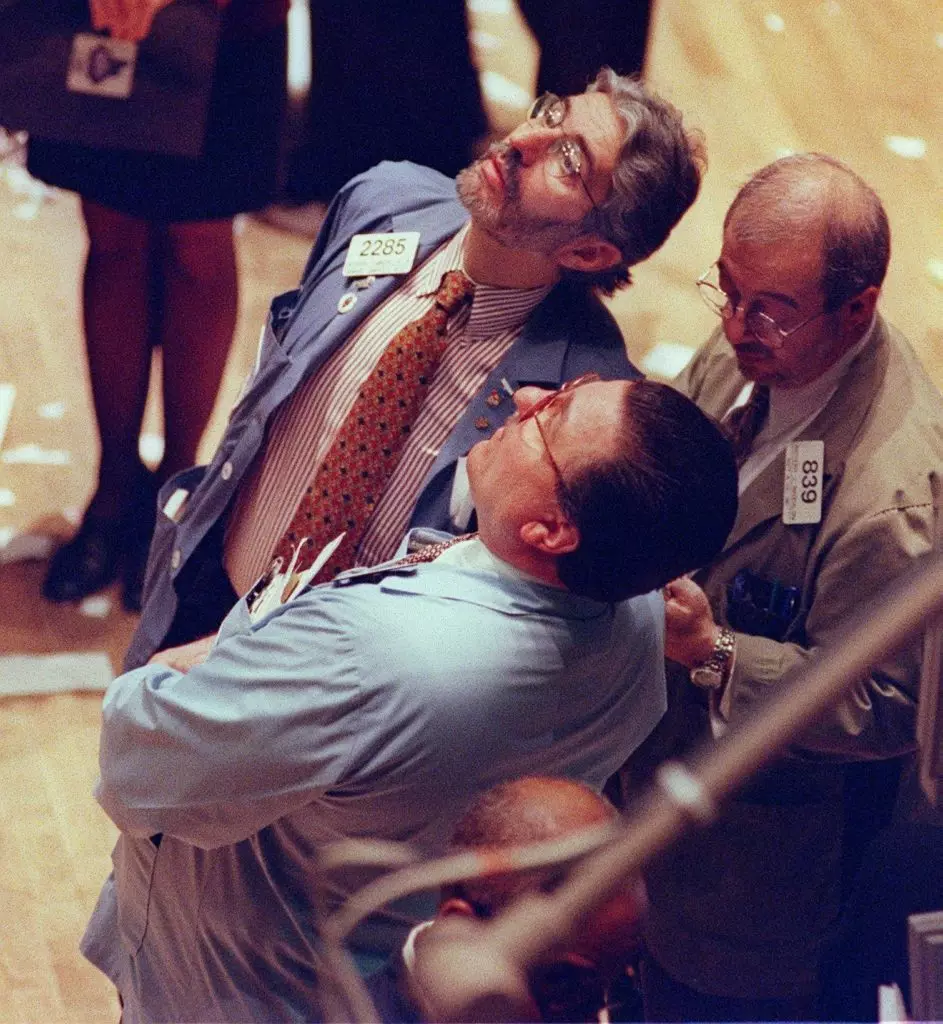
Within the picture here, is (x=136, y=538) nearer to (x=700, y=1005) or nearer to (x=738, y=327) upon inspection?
(x=700, y=1005)

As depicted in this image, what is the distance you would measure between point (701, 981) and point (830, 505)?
33.2 inches

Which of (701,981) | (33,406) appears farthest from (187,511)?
(33,406)

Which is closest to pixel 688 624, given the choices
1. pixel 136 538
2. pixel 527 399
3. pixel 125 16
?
pixel 527 399

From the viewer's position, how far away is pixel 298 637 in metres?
1.72

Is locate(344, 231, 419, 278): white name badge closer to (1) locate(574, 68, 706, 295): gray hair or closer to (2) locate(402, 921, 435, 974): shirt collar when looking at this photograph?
(1) locate(574, 68, 706, 295): gray hair

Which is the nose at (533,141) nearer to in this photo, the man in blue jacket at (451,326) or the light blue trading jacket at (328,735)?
the man in blue jacket at (451,326)

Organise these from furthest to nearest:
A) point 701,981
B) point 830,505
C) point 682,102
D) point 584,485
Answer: point 682,102 < point 701,981 < point 830,505 < point 584,485

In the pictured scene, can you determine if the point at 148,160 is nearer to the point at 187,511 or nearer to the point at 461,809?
the point at 187,511

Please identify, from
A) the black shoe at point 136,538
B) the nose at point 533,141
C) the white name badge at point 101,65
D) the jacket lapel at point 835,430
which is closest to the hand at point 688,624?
the jacket lapel at point 835,430

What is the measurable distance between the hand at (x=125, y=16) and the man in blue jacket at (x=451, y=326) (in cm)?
103

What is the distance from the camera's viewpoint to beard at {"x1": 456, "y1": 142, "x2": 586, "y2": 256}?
2.45 metres

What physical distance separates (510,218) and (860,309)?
1.93 ft

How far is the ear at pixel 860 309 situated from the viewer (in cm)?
221

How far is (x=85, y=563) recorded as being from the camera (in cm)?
397
